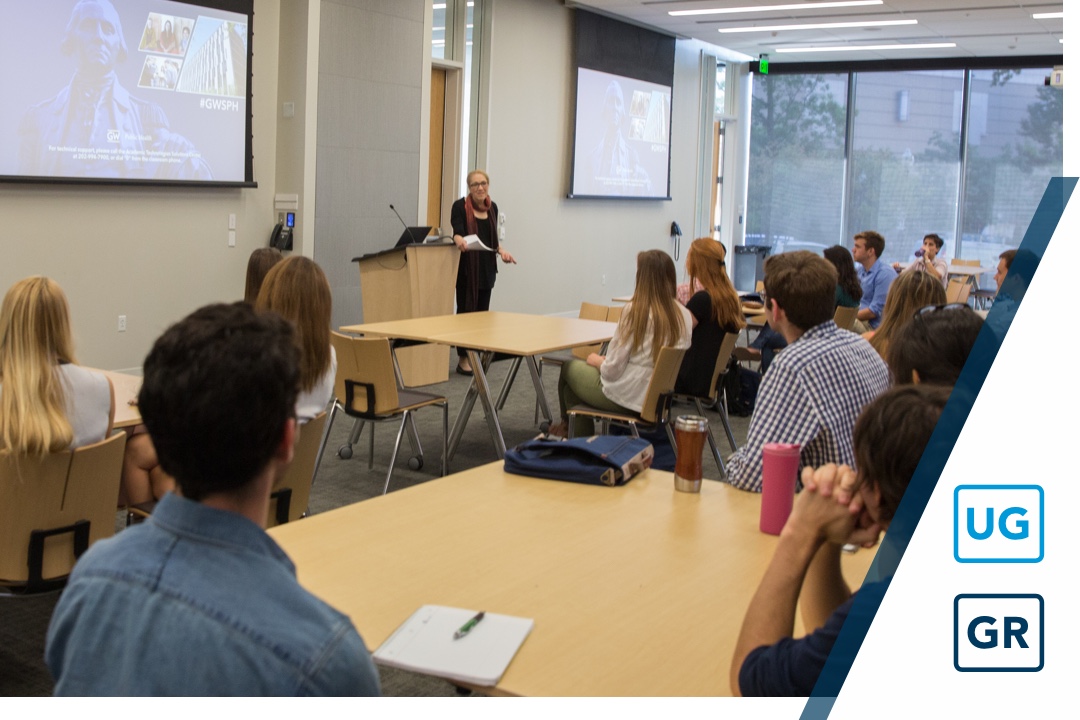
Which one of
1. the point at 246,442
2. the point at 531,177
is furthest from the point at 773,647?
the point at 531,177

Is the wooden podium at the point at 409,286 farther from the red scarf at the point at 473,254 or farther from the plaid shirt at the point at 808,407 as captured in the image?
the plaid shirt at the point at 808,407

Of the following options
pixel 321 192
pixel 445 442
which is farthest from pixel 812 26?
pixel 445 442

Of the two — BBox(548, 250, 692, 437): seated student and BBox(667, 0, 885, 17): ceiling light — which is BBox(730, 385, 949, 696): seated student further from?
BBox(667, 0, 885, 17): ceiling light

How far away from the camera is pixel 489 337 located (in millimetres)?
5129

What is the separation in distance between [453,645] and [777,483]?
844 millimetres

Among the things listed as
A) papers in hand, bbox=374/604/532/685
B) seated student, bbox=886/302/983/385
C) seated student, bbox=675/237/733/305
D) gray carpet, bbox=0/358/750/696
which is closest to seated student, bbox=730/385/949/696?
papers in hand, bbox=374/604/532/685

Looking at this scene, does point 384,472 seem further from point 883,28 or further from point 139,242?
point 883,28

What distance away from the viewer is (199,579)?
3.30 feet

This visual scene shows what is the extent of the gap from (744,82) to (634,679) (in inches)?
→ 538

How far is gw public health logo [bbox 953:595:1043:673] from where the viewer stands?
1.34 m

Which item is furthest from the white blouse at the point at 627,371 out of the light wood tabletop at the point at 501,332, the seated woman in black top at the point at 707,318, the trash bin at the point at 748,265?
the trash bin at the point at 748,265

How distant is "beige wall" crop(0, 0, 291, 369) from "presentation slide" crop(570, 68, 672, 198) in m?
→ 4.01

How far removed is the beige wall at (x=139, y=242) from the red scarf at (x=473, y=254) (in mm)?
1414

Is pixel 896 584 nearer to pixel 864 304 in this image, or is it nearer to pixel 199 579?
pixel 199 579
